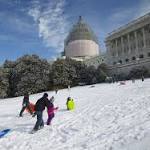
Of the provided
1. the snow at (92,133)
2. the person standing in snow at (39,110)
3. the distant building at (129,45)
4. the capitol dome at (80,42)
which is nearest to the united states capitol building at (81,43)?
the capitol dome at (80,42)

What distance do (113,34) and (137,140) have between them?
102789 mm

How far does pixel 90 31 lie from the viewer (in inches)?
5989

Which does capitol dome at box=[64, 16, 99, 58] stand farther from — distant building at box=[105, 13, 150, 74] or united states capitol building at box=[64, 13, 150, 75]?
distant building at box=[105, 13, 150, 74]

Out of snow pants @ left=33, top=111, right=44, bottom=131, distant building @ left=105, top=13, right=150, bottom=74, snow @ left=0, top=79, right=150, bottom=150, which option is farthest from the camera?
distant building @ left=105, top=13, right=150, bottom=74

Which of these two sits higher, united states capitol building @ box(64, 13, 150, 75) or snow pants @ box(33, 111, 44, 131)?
united states capitol building @ box(64, 13, 150, 75)

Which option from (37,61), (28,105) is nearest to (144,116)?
(28,105)

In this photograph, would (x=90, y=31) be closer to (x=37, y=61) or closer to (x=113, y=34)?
(x=113, y=34)

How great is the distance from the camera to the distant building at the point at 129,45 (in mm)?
88625

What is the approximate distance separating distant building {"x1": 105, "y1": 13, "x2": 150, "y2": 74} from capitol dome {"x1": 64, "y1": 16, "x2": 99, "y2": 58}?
27.9 metres

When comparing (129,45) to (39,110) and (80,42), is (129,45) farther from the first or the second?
(39,110)

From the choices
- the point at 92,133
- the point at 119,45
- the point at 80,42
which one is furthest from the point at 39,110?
the point at 80,42

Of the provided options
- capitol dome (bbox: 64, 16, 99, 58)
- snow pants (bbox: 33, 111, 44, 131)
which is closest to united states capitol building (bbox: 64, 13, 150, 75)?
capitol dome (bbox: 64, 16, 99, 58)

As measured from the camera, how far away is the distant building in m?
88.6

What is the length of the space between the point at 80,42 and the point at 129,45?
41268mm
